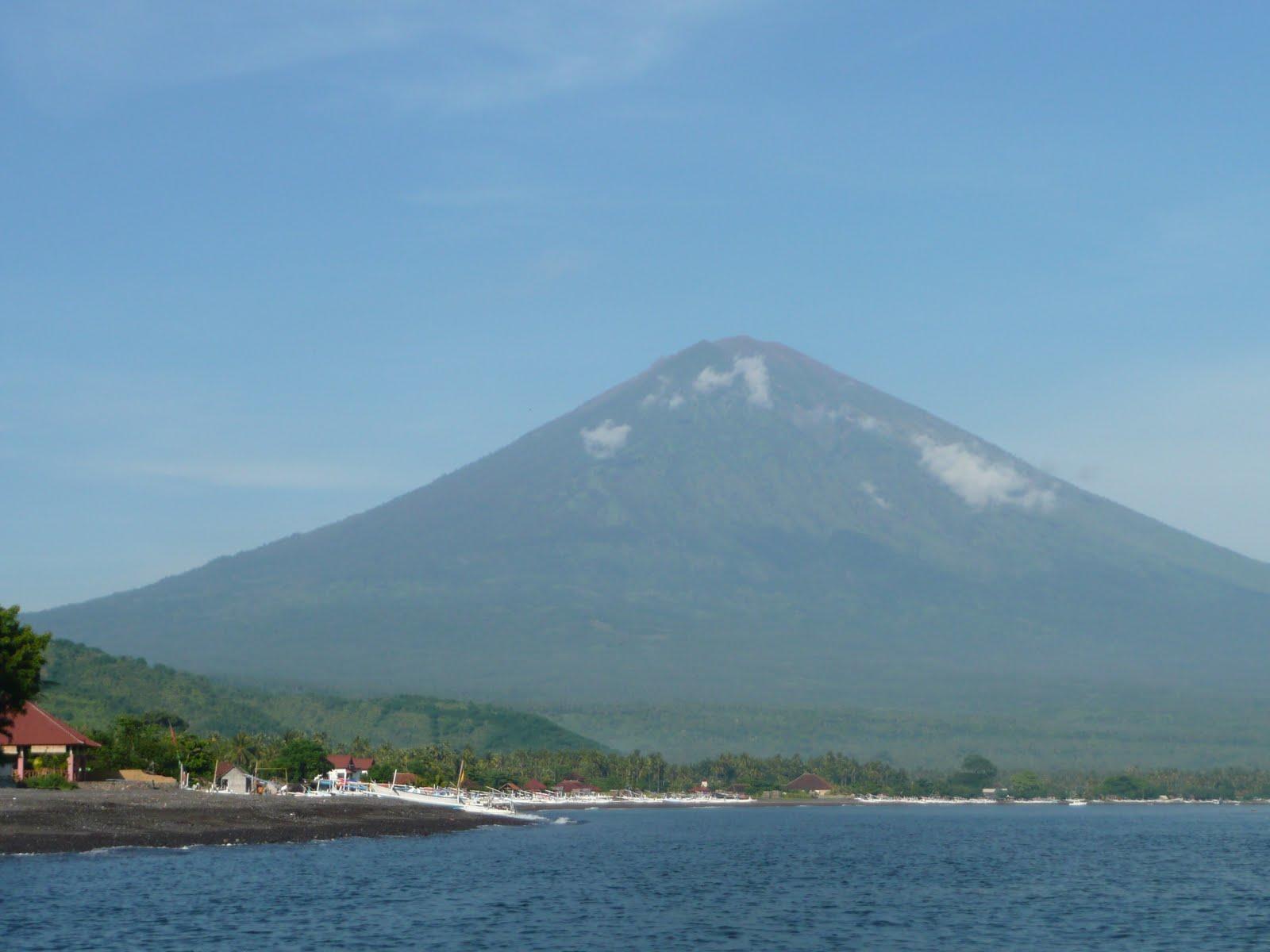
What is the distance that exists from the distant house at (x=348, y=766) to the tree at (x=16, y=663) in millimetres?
47328

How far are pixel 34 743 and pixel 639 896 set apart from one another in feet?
139

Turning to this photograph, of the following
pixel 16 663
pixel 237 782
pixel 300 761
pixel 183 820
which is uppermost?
pixel 16 663

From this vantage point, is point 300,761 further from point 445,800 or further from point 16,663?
point 16,663

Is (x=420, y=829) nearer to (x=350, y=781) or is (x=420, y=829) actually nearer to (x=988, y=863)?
(x=988, y=863)

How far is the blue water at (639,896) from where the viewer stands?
4606 centimetres

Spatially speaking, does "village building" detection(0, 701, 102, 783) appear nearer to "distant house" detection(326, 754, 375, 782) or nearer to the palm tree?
"distant house" detection(326, 754, 375, 782)

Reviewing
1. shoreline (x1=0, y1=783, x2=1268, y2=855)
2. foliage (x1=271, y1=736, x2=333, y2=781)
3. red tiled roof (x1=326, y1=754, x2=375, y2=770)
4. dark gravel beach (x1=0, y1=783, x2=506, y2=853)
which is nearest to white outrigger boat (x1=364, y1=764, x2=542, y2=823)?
shoreline (x1=0, y1=783, x2=1268, y2=855)

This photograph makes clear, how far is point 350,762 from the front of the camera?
14600 centimetres

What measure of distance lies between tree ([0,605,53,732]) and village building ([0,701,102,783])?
709 centimetres

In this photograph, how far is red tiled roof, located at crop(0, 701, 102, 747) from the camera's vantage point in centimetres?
8569

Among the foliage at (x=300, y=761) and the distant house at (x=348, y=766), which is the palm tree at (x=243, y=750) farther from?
the distant house at (x=348, y=766)

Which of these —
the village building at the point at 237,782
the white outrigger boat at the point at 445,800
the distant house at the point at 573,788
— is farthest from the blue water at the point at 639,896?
the distant house at the point at 573,788

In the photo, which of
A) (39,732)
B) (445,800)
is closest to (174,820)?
(39,732)

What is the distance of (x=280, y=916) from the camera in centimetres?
4803
